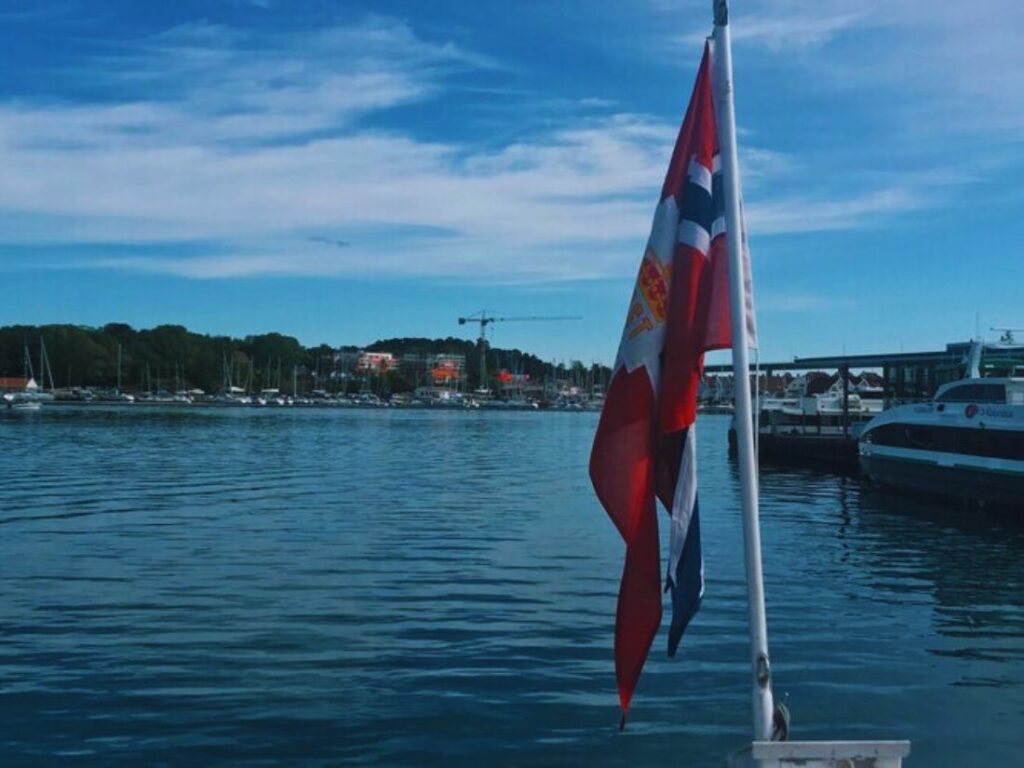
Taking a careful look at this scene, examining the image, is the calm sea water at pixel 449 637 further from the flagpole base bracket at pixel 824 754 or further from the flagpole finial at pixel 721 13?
the flagpole finial at pixel 721 13

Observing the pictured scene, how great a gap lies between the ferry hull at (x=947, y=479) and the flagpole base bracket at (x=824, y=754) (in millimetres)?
36542

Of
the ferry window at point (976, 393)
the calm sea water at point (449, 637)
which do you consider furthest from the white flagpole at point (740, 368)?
the ferry window at point (976, 393)

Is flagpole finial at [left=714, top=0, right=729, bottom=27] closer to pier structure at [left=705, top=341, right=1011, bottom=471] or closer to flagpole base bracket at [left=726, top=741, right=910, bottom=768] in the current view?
flagpole base bracket at [left=726, top=741, right=910, bottom=768]

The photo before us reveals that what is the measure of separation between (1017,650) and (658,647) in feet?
19.6

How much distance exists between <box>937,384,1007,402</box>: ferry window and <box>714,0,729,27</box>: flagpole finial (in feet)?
130

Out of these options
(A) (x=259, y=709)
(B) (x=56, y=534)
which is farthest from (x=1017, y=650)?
(B) (x=56, y=534)

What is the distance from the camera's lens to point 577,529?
107ft

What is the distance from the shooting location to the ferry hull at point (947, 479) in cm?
3972

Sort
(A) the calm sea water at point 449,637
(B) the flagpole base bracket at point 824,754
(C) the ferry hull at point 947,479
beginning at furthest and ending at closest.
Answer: (C) the ferry hull at point 947,479
(A) the calm sea water at point 449,637
(B) the flagpole base bracket at point 824,754

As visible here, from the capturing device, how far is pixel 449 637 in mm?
17328

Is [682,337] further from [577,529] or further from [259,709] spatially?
[577,529]

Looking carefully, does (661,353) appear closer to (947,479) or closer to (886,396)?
(947,479)

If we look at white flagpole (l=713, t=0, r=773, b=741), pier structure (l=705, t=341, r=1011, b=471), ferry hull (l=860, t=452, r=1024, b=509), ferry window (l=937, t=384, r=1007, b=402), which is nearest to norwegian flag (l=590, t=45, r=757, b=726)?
white flagpole (l=713, t=0, r=773, b=741)

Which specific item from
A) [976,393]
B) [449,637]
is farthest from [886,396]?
[449,637]
